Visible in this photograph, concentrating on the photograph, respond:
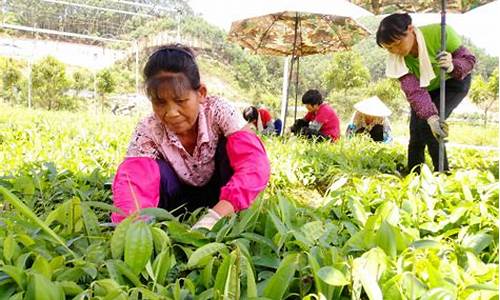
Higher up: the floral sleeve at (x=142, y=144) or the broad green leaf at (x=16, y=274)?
the floral sleeve at (x=142, y=144)

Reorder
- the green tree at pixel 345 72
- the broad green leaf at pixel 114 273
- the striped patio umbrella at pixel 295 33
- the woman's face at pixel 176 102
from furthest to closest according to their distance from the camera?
1. the green tree at pixel 345 72
2. the striped patio umbrella at pixel 295 33
3. the woman's face at pixel 176 102
4. the broad green leaf at pixel 114 273

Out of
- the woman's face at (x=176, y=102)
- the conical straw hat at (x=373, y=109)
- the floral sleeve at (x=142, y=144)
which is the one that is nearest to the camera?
the woman's face at (x=176, y=102)

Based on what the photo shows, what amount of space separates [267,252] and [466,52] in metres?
2.58

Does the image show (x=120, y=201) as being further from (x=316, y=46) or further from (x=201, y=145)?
(x=316, y=46)

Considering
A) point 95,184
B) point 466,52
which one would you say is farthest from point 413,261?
point 466,52

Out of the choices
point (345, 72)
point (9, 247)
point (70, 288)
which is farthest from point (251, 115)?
point (345, 72)

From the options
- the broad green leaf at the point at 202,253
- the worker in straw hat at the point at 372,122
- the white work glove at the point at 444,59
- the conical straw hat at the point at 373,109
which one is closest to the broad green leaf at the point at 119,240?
the broad green leaf at the point at 202,253

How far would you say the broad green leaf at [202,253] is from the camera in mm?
859

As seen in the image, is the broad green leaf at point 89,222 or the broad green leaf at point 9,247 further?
the broad green leaf at point 89,222

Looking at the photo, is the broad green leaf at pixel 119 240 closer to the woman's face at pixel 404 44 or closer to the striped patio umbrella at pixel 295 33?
the woman's face at pixel 404 44

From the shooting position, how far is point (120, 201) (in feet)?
4.97

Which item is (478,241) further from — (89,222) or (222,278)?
(89,222)

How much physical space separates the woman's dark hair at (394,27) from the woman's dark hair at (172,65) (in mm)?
1559

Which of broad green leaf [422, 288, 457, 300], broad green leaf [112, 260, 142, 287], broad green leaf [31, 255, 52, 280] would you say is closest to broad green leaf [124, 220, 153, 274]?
broad green leaf [112, 260, 142, 287]
